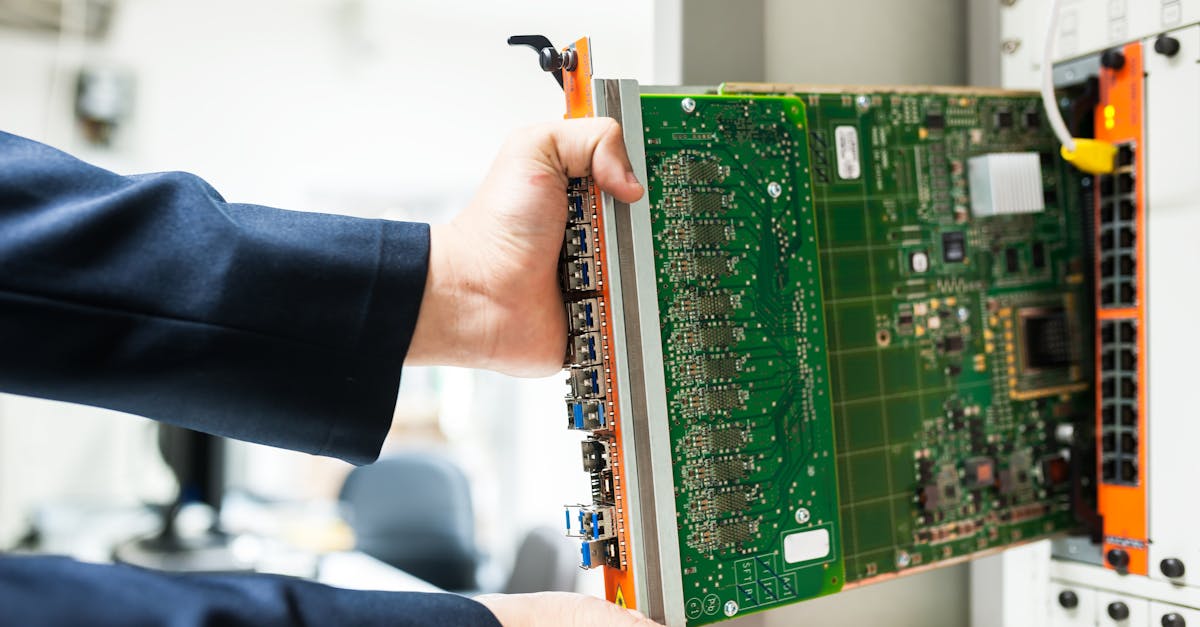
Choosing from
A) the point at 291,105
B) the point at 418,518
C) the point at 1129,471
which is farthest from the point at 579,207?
the point at 291,105

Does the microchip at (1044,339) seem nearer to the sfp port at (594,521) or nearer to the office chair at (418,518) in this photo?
the sfp port at (594,521)

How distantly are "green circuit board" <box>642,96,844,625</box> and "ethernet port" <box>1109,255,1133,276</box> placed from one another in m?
0.48

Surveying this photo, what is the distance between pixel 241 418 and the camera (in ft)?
3.01

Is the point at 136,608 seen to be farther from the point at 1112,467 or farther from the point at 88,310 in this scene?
the point at 1112,467

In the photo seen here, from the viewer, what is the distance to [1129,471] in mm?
1154

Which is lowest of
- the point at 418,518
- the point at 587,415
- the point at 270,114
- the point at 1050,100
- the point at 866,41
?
the point at 418,518

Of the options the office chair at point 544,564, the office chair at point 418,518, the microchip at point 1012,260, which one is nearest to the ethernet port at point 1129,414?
the microchip at point 1012,260

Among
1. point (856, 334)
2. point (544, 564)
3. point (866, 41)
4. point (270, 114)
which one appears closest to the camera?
point (856, 334)

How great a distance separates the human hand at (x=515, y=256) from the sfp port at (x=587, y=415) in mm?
150

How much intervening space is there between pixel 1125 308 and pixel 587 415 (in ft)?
2.58

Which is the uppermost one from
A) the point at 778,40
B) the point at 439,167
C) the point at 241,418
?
the point at 439,167

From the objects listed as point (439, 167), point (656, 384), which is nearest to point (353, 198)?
point (439, 167)

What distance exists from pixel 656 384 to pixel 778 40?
64 centimetres

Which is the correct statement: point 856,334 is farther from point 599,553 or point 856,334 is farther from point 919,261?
point 599,553
